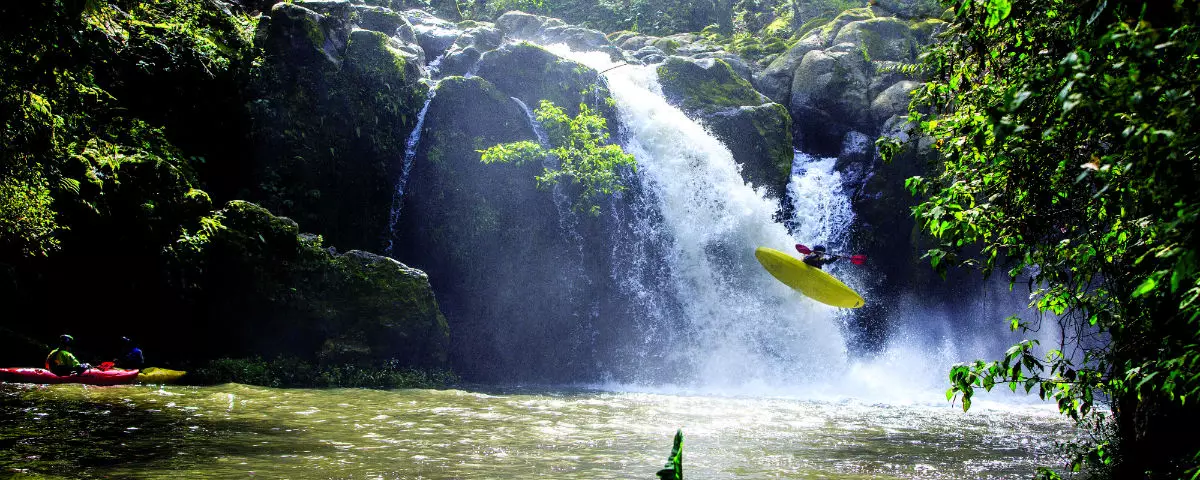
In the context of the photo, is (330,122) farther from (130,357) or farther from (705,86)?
(705,86)

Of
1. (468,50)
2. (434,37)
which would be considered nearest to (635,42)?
(434,37)

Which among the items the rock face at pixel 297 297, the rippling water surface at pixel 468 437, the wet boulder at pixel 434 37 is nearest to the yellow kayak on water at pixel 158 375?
the rippling water surface at pixel 468 437

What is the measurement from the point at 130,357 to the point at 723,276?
1112 cm

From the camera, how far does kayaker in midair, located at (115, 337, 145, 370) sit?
1055 cm

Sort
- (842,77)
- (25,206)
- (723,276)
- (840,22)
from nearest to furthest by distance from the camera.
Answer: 1. (25,206)
2. (723,276)
3. (842,77)
4. (840,22)

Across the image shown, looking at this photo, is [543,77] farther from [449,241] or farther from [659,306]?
[659,306]

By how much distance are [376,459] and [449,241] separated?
904 centimetres

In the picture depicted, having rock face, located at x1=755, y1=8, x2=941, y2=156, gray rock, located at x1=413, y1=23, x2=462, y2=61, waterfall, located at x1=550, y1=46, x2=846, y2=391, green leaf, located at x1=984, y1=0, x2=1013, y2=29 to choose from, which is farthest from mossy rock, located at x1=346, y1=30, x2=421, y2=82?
green leaf, located at x1=984, y1=0, x2=1013, y2=29

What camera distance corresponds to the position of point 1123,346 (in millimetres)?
3398

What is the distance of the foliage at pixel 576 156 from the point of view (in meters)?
15.0

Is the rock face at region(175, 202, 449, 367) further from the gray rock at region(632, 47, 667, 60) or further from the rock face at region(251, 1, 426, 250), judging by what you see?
the gray rock at region(632, 47, 667, 60)

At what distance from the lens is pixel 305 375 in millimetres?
11781

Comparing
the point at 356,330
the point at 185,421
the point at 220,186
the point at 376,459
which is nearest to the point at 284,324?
the point at 356,330

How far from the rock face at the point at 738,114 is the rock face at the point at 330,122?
25.2 ft
